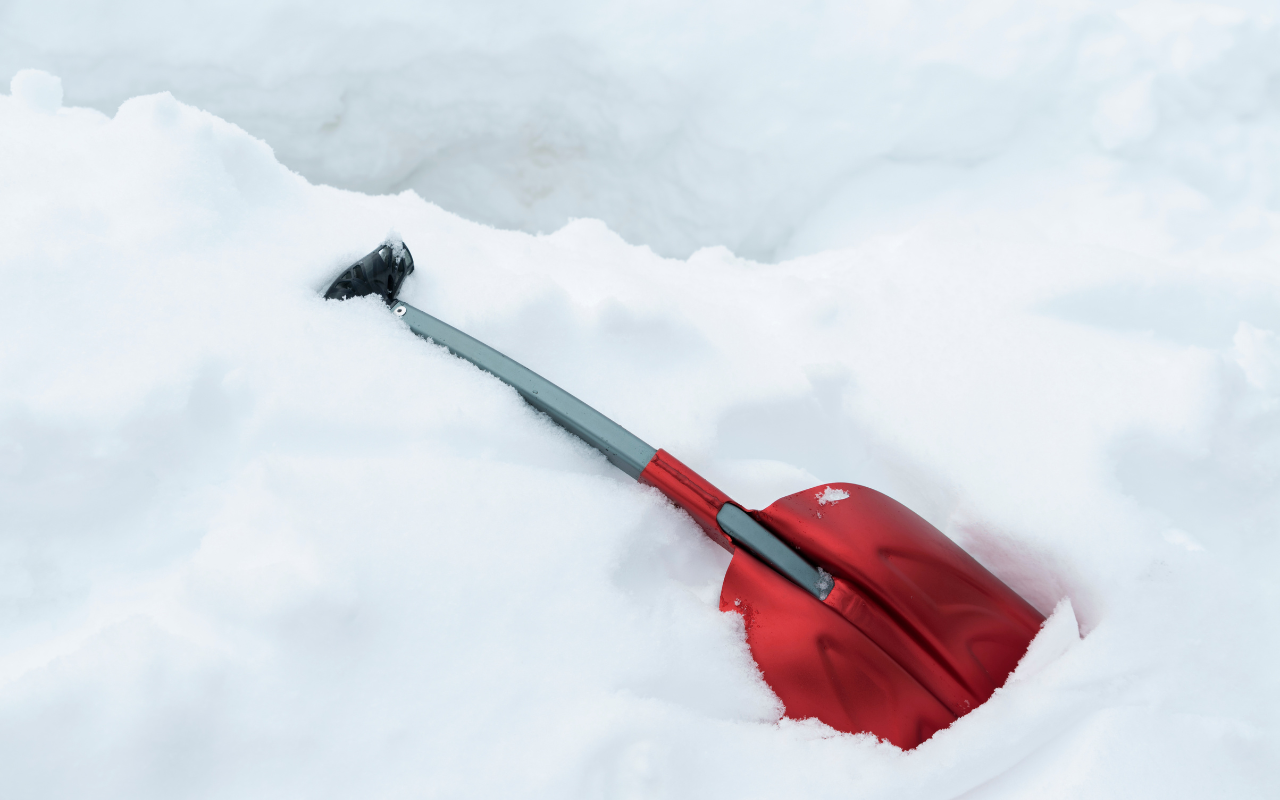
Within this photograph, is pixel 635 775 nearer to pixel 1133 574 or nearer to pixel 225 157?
pixel 1133 574

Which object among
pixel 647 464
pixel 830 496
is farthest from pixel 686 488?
pixel 830 496

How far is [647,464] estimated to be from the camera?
77 centimetres

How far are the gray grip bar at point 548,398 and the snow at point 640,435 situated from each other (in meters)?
0.02

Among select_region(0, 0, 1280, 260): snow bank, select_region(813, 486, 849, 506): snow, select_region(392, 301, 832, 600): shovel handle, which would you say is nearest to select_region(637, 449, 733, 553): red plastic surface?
select_region(392, 301, 832, 600): shovel handle

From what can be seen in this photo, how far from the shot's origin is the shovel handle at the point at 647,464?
759 mm

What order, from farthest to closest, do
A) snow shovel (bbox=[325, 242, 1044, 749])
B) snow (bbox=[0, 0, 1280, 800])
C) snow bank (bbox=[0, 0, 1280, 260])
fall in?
snow bank (bbox=[0, 0, 1280, 260]), snow shovel (bbox=[325, 242, 1044, 749]), snow (bbox=[0, 0, 1280, 800])

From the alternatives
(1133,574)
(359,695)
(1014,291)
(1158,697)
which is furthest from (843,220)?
(359,695)

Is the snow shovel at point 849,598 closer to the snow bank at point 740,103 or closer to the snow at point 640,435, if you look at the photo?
the snow at point 640,435

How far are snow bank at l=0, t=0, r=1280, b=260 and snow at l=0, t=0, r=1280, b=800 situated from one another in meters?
0.01

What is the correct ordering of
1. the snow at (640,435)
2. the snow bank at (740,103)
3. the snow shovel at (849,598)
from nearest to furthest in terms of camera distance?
the snow at (640,435), the snow shovel at (849,598), the snow bank at (740,103)

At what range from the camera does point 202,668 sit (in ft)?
1.89

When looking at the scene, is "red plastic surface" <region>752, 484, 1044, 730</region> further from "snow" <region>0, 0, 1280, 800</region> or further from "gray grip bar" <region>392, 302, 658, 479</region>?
"gray grip bar" <region>392, 302, 658, 479</region>

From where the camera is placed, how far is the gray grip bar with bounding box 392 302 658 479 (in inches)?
30.7

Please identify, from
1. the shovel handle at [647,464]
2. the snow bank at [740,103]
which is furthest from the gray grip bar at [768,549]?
the snow bank at [740,103]
